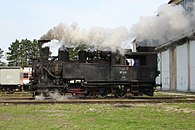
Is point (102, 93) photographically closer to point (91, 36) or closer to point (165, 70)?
point (91, 36)

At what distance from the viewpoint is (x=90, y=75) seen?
2205cm

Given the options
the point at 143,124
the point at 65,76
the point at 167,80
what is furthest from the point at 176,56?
the point at 143,124

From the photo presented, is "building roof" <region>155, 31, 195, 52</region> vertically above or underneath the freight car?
above

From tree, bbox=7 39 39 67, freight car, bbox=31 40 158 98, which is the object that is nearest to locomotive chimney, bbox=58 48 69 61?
freight car, bbox=31 40 158 98

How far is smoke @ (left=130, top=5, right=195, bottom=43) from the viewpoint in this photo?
70.4 ft

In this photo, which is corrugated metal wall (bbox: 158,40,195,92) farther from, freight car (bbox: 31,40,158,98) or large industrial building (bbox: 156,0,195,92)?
freight car (bbox: 31,40,158,98)

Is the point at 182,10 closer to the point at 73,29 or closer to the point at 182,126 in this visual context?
the point at 73,29

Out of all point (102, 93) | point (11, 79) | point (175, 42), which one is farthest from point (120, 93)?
point (175, 42)

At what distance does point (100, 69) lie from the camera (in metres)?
22.2

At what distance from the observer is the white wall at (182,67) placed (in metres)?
39.5

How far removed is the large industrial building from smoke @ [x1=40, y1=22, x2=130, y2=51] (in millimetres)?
13060

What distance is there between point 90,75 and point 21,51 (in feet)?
242

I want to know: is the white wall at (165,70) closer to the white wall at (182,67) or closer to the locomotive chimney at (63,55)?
the white wall at (182,67)

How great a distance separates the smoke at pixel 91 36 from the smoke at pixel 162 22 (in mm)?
919
